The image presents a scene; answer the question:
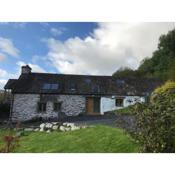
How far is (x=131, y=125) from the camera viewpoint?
6.95 meters

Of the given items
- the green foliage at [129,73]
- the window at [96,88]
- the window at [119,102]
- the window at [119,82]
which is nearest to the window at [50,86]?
the window at [96,88]

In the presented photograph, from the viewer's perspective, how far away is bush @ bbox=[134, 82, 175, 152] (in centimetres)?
598

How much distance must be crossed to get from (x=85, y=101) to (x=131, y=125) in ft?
43.2

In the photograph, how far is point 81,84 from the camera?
21031 mm

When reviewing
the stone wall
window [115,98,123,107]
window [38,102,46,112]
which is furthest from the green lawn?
window [115,98,123,107]

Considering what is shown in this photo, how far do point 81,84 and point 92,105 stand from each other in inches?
77.3

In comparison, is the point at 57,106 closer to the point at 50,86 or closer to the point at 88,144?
the point at 50,86

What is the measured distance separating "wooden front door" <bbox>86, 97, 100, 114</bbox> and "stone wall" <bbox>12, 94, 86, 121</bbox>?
45cm

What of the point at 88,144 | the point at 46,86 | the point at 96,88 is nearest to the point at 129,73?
the point at 96,88

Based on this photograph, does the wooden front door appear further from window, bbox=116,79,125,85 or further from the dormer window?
window, bbox=116,79,125,85

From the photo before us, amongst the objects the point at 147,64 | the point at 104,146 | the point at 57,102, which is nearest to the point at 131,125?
the point at 104,146

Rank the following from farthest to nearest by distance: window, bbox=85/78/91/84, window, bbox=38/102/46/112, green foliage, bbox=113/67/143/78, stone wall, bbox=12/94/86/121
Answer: green foliage, bbox=113/67/143/78 < window, bbox=85/78/91/84 < window, bbox=38/102/46/112 < stone wall, bbox=12/94/86/121
